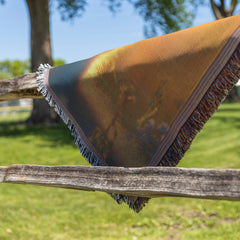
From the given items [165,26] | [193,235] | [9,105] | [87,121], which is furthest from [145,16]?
[9,105]

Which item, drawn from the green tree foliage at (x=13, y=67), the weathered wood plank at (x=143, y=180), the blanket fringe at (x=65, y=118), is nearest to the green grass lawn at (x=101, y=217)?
the blanket fringe at (x=65, y=118)

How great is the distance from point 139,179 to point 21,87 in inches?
42.6

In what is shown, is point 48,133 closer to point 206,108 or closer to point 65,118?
point 65,118

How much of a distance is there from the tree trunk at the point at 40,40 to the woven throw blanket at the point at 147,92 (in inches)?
379

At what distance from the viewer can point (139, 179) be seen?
1.56 m

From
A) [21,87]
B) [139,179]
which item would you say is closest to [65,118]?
[21,87]

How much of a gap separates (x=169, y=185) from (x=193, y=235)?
2387mm

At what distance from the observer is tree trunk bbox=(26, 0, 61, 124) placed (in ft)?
37.7

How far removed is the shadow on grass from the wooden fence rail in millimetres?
7131

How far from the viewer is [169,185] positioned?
1484 mm

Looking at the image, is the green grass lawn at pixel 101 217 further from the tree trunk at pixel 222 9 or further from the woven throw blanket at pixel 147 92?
the tree trunk at pixel 222 9

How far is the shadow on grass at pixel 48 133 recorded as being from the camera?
30.6ft

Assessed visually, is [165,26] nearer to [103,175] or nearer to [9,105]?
[103,175]

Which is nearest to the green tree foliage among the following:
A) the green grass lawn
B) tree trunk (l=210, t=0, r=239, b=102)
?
tree trunk (l=210, t=0, r=239, b=102)
